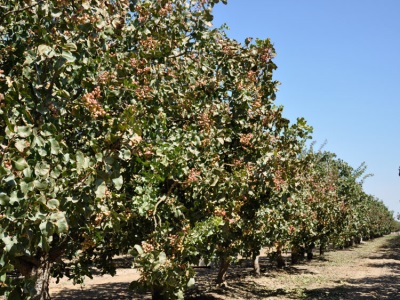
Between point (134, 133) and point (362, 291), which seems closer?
point (134, 133)

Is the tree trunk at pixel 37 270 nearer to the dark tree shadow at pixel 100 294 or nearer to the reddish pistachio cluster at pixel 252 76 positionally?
the reddish pistachio cluster at pixel 252 76

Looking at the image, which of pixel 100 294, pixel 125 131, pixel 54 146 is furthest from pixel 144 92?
pixel 100 294

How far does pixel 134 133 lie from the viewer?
5.11 meters

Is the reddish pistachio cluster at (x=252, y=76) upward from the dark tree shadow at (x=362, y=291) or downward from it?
upward

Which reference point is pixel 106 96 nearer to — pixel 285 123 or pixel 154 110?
pixel 154 110

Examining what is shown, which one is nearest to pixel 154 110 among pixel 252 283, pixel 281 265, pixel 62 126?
pixel 62 126

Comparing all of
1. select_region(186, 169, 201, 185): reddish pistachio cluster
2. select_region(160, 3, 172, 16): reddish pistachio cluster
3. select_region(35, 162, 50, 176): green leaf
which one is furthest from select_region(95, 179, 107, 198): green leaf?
select_region(160, 3, 172, 16): reddish pistachio cluster

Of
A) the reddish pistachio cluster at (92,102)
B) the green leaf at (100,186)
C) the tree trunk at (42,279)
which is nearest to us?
the green leaf at (100,186)

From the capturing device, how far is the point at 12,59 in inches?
286

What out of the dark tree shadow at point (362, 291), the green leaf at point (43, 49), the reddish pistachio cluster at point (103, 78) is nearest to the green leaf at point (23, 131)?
the green leaf at point (43, 49)

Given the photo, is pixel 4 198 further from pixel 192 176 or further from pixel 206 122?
pixel 206 122

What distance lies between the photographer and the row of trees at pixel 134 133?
4.95 meters

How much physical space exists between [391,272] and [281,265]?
8.64 meters

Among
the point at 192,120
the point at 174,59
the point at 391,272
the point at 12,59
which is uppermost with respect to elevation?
the point at 174,59
